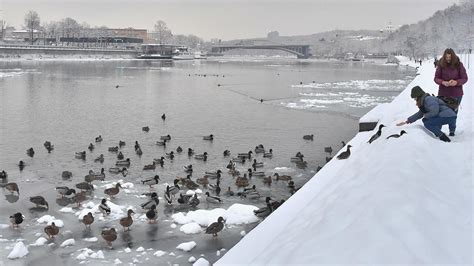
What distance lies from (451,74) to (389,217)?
22.2 ft

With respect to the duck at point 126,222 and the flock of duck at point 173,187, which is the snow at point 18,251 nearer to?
the flock of duck at point 173,187

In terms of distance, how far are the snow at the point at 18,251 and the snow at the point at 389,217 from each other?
415cm

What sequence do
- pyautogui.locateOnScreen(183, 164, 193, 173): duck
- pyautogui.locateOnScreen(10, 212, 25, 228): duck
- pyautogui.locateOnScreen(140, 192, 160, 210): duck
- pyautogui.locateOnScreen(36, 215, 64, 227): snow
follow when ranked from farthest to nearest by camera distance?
1. pyautogui.locateOnScreen(183, 164, 193, 173): duck
2. pyautogui.locateOnScreen(140, 192, 160, 210): duck
3. pyautogui.locateOnScreen(36, 215, 64, 227): snow
4. pyautogui.locateOnScreen(10, 212, 25, 228): duck

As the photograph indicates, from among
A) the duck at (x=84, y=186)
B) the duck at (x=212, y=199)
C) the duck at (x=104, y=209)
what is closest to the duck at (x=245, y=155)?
the duck at (x=212, y=199)

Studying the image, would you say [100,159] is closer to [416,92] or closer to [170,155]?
[170,155]

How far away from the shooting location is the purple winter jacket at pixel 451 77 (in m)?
11.4

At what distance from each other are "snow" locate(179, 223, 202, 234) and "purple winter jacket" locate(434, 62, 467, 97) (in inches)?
260

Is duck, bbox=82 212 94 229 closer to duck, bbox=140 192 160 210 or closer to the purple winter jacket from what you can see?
duck, bbox=140 192 160 210

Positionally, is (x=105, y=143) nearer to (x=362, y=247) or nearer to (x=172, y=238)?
(x=172, y=238)

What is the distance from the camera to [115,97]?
3834 cm

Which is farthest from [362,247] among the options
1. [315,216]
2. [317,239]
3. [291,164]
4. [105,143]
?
[105,143]

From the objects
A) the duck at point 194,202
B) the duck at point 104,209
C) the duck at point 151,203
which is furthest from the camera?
the duck at point 194,202

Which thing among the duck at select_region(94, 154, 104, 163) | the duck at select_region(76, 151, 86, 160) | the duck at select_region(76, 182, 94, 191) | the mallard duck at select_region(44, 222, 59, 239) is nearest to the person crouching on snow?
the mallard duck at select_region(44, 222, 59, 239)

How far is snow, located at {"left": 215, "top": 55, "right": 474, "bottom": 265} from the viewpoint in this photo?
5.40m
